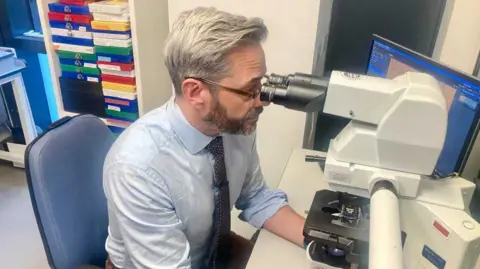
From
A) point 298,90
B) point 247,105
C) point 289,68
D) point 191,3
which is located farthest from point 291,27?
point 298,90

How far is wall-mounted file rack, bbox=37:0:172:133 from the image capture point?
179 centimetres

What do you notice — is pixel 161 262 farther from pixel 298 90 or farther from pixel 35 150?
pixel 298 90

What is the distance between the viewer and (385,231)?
0.58m

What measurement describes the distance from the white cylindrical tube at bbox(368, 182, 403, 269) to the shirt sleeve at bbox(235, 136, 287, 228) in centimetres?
57

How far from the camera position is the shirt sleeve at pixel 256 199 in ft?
4.15

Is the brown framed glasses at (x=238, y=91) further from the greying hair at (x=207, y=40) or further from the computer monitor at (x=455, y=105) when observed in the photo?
the computer monitor at (x=455, y=105)

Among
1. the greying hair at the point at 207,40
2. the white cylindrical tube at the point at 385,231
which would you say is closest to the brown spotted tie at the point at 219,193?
the greying hair at the point at 207,40

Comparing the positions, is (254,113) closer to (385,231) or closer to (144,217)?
(144,217)

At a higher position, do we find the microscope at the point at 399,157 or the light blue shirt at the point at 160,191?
the microscope at the point at 399,157

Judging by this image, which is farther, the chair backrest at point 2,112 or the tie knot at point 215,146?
the chair backrest at point 2,112

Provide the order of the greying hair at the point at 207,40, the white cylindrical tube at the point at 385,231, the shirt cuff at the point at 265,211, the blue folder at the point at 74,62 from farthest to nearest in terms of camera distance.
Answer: the blue folder at the point at 74,62
the shirt cuff at the point at 265,211
the greying hair at the point at 207,40
the white cylindrical tube at the point at 385,231

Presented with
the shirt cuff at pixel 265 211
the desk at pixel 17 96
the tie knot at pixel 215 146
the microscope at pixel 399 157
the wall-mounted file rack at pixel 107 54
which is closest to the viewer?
the microscope at pixel 399 157

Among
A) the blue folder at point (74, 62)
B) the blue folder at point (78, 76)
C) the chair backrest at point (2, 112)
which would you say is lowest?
the chair backrest at point (2, 112)

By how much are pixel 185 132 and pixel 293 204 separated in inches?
18.1
